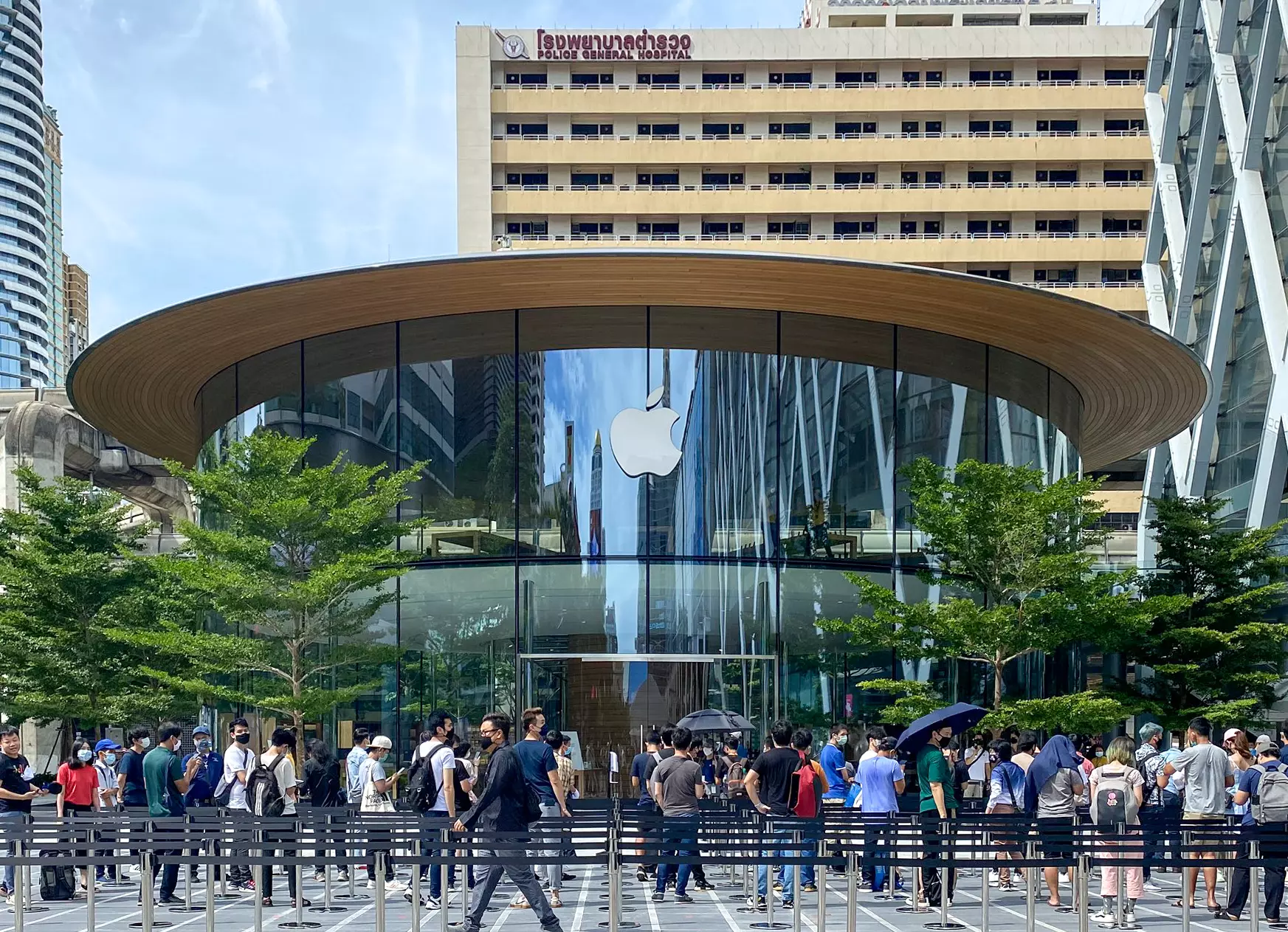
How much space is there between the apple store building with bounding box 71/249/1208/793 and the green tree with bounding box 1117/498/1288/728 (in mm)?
5362

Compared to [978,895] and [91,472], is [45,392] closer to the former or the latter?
[91,472]

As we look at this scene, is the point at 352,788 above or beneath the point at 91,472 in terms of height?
beneath

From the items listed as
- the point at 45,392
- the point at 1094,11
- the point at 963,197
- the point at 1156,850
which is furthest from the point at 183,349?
the point at 1094,11

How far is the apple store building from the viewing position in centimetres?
2702

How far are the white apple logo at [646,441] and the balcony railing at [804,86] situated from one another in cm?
4998

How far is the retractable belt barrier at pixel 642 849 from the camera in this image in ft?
39.1

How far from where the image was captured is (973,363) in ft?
97.2

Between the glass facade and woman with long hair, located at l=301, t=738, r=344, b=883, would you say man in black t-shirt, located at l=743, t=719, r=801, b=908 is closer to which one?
woman with long hair, located at l=301, t=738, r=344, b=883

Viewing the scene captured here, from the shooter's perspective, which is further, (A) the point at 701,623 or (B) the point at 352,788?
(A) the point at 701,623

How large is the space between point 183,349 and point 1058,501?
1608cm

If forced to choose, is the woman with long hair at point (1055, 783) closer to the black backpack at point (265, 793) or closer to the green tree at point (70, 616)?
the black backpack at point (265, 793)

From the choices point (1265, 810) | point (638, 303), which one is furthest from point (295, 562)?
point (1265, 810)

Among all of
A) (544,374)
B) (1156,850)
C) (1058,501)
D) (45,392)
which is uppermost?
(45,392)

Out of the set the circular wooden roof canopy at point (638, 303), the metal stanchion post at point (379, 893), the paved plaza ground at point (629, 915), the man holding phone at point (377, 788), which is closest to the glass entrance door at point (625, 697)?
the circular wooden roof canopy at point (638, 303)
